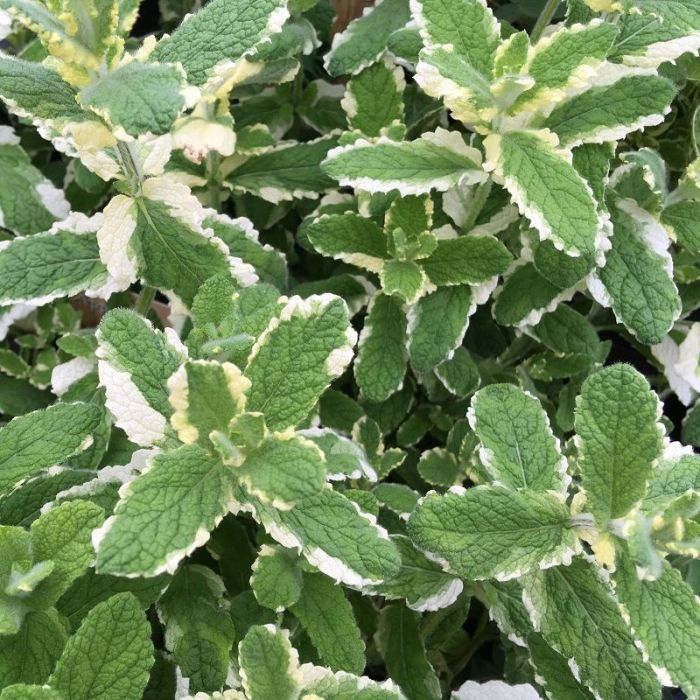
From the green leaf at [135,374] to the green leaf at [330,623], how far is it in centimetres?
26

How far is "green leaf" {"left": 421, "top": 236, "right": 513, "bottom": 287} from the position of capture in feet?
3.51

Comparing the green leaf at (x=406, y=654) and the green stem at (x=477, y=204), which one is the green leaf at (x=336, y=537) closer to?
the green leaf at (x=406, y=654)

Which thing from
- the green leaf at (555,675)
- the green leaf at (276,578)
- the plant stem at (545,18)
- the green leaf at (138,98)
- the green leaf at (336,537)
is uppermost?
the green leaf at (138,98)

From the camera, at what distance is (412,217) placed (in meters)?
1.11

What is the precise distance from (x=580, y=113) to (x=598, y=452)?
43 cm

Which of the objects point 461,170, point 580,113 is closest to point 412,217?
point 461,170

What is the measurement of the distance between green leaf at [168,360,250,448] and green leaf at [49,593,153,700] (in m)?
0.18

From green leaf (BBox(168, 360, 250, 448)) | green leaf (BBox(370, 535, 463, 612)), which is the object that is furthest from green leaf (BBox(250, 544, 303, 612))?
green leaf (BBox(168, 360, 250, 448))

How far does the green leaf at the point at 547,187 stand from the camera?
0.89 meters

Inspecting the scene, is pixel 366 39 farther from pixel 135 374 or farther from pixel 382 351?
pixel 135 374

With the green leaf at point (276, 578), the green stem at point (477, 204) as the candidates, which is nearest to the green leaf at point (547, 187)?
the green stem at point (477, 204)

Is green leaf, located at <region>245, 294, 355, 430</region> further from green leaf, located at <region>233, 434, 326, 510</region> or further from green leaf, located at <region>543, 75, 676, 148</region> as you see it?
green leaf, located at <region>543, 75, 676, 148</region>

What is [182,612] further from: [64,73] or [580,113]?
[580,113]

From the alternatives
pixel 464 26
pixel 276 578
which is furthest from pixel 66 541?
pixel 464 26
